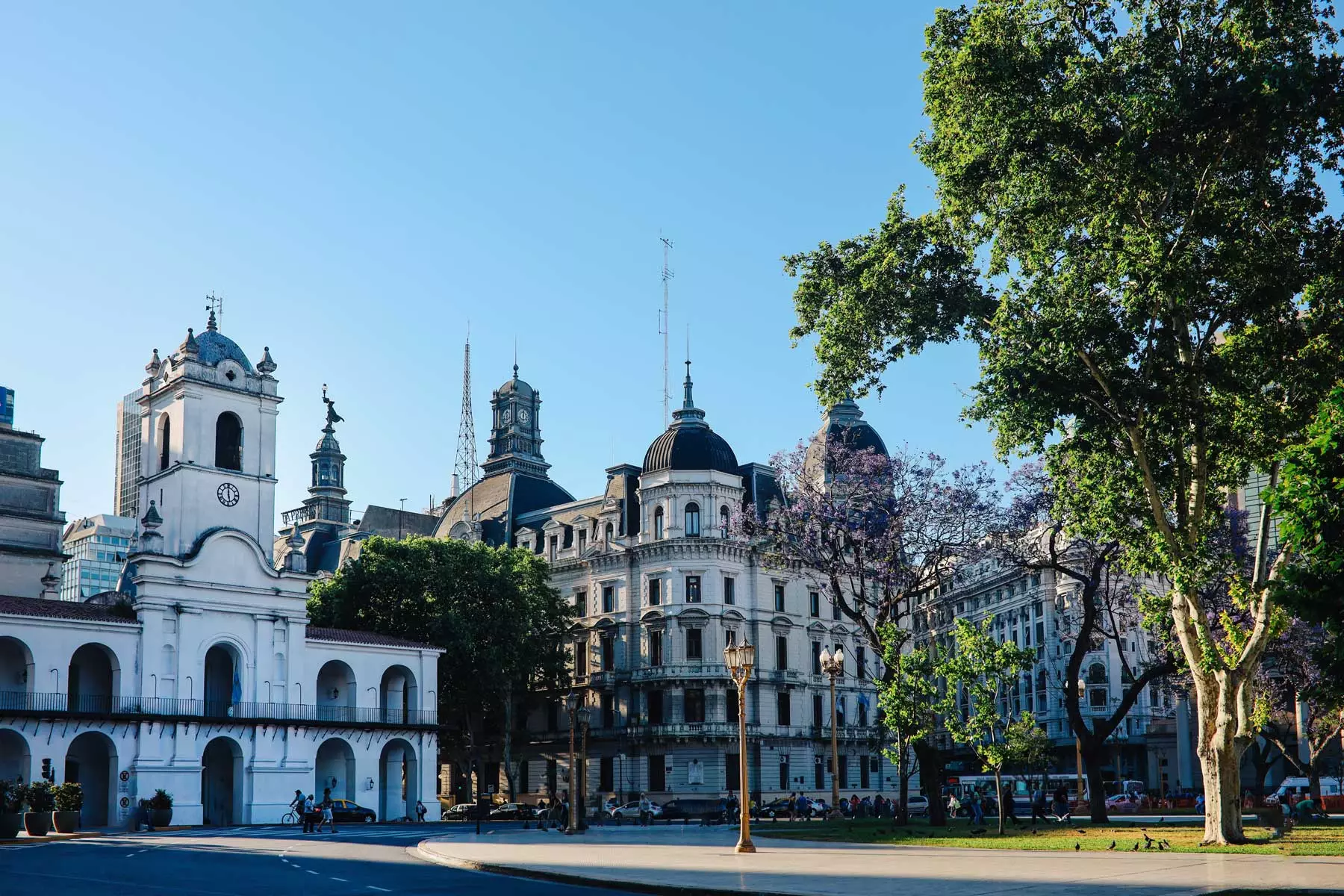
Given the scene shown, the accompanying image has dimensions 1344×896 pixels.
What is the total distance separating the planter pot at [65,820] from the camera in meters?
43.0

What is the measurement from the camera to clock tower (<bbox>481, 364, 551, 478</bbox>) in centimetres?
9081

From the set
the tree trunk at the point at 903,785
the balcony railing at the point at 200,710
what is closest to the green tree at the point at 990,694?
the tree trunk at the point at 903,785

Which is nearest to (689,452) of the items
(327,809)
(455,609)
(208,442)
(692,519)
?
(692,519)

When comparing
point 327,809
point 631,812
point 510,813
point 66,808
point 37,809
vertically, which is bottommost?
point 510,813

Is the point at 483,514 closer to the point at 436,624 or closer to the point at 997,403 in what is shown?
the point at 436,624

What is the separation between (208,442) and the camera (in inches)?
2357

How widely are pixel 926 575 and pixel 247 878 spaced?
28.0 metres

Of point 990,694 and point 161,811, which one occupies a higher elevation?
point 990,694

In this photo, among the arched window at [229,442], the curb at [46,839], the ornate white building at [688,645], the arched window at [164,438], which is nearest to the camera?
the curb at [46,839]

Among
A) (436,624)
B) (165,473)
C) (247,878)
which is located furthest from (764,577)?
(247,878)

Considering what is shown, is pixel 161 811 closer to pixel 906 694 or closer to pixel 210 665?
pixel 210 665

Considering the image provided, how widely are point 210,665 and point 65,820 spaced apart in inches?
623

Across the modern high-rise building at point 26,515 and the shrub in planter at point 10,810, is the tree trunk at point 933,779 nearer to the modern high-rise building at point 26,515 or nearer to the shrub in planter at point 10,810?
the shrub in planter at point 10,810

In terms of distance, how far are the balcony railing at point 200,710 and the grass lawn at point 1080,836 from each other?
24.1 metres
